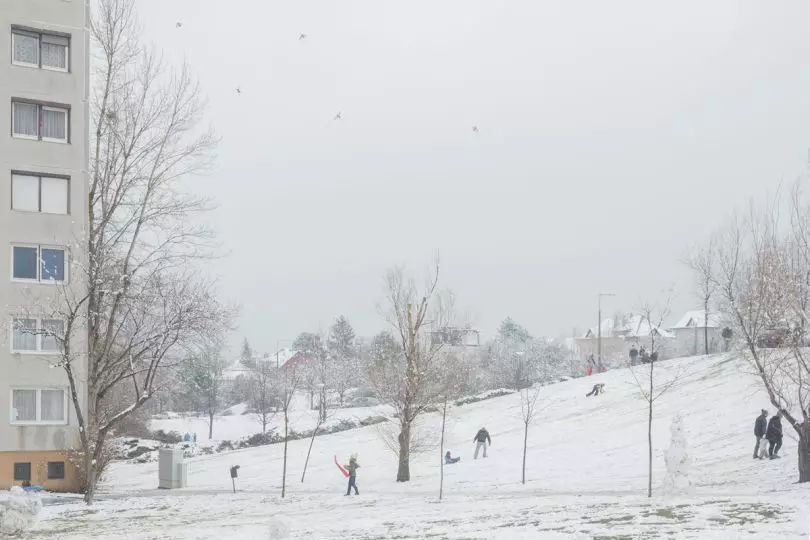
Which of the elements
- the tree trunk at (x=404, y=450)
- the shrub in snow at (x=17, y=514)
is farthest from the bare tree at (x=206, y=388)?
the shrub in snow at (x=17, y=514)

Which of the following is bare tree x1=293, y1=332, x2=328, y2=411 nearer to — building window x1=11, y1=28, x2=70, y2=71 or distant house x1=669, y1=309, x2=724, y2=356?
building window x1=11, y1=28, x2=70, y2=71

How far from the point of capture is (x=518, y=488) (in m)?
31.9

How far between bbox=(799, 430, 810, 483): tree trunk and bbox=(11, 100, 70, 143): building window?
2922cm

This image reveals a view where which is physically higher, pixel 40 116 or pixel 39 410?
pixel 40 116

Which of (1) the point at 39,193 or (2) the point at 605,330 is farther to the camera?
(2) the point at 605,330

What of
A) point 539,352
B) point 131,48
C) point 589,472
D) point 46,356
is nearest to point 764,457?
point 589,472

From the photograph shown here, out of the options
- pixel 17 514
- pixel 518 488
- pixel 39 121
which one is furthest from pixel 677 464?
pixel 39 121

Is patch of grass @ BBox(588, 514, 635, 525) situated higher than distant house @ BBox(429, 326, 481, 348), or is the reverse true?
distant house @ BBox(429, 326, 481, 348)

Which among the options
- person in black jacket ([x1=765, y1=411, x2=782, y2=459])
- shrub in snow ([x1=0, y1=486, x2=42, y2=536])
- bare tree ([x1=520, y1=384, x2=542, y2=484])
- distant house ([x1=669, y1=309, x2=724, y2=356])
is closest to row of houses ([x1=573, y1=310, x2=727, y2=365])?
distant house ([x1=669, y1=309, x2=724, y2=356])

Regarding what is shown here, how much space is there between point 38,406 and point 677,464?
24761 millimetres

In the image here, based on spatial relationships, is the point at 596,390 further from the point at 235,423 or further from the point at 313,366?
the point at 235,423

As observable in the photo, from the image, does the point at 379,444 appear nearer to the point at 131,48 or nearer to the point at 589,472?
the point at 589,472

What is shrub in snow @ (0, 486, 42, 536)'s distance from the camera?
70.4ft

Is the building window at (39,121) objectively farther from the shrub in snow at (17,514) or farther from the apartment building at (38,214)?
the shrub in snow at (17,514)
